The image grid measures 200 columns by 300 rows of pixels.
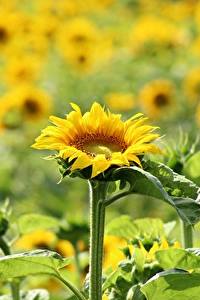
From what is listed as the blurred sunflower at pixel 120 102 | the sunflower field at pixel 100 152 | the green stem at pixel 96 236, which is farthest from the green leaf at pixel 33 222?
the blurred sunflower at pixel 120 102

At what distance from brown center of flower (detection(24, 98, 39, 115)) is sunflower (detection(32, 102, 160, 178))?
8.78 ft

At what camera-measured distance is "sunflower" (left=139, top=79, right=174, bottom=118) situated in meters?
3.79

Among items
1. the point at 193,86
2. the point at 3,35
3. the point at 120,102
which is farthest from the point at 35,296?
the point at 3,35

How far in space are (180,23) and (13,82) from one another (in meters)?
2.07

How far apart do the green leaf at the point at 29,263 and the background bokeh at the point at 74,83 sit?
6.62ft

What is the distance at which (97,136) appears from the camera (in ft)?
2.88

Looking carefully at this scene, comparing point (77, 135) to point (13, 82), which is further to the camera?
point (13, 82)

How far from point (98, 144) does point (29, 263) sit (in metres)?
0.15

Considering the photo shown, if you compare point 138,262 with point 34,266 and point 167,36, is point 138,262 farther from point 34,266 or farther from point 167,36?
point 167,36

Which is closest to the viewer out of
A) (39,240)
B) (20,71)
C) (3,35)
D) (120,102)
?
(39,240)

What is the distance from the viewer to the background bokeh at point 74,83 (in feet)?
10.5

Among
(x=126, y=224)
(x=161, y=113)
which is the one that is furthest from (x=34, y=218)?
(x=161, y=113)

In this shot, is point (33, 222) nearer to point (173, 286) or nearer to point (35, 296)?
point (35, 296)

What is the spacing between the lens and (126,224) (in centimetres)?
107
